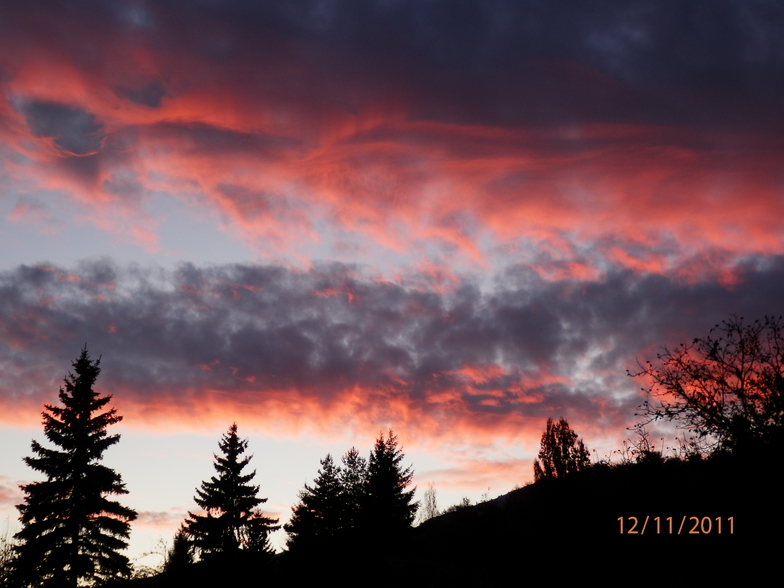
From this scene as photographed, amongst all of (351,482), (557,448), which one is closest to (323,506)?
(351,482)

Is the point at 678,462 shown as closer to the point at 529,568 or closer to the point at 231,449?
A: the point at 529,568

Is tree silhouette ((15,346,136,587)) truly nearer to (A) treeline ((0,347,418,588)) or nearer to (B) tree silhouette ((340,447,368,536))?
(A) treeline ((0,347,418,588))

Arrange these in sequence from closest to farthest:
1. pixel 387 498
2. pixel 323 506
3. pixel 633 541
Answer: pixel 633 541, pixel 387 498, pixel 323 506

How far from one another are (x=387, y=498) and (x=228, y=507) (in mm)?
17048

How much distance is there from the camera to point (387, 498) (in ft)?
165

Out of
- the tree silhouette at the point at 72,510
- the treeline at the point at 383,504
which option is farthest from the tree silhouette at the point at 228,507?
the tree silhouette at the point at 72,510

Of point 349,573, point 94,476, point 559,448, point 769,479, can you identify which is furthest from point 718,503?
point 559,448

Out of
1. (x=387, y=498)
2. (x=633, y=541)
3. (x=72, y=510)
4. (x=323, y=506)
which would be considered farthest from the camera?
(x=323, y=506)

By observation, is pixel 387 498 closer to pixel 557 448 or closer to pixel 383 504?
pixel 383 504

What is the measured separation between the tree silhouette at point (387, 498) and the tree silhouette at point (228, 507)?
11.6 meters

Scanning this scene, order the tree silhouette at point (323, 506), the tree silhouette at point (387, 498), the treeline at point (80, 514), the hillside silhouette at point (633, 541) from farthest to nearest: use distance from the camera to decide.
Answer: the tree silhouette at point (323, 506)
the tree silhouette at point (387, 498)
the treeline at point (80, 514)
the hillside silhouette at point (633, 541)

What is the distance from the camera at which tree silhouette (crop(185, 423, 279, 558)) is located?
182 ft

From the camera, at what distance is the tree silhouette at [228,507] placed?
2183 inches

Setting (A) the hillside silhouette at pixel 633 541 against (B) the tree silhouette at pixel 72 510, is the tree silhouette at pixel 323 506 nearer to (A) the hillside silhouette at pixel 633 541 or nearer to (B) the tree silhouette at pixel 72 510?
(B) the tree silhouette at pixel 72 510
